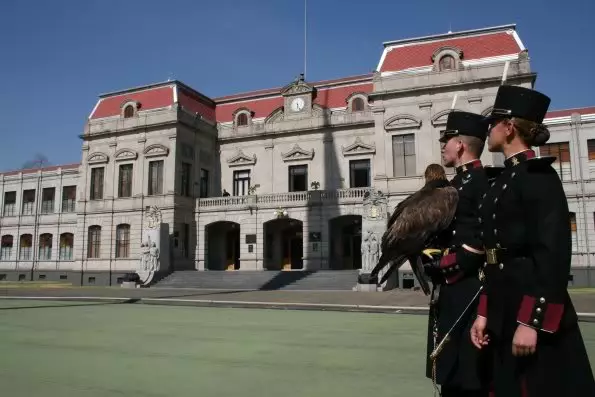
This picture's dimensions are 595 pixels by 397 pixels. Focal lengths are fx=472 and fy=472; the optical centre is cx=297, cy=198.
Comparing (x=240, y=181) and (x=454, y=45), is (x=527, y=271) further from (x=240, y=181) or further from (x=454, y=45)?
(x=240, y=181)

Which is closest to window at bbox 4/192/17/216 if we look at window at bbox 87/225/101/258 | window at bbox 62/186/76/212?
window at bbox 62/186/76/212

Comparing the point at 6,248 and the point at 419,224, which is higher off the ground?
the point at 6,248

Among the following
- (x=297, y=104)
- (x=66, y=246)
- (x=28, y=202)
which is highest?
(x=297, y=104)

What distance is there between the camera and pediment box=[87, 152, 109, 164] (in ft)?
120

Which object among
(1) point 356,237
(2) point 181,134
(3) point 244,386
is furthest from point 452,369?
(2) point 181,134

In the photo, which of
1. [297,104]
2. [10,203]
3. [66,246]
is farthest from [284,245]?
[10,203]

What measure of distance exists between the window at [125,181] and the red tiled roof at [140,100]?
459 cm

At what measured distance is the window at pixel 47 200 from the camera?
4382 cm

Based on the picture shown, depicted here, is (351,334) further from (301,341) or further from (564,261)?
(564,261)

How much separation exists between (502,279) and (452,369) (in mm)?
914

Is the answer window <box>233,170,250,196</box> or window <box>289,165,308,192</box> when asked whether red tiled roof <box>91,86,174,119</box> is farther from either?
window <box>289,165,308,192</box>

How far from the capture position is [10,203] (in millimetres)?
46094

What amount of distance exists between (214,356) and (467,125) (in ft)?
16.7

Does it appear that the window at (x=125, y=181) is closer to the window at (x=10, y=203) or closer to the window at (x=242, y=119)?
the window at (x=242, y=119)
